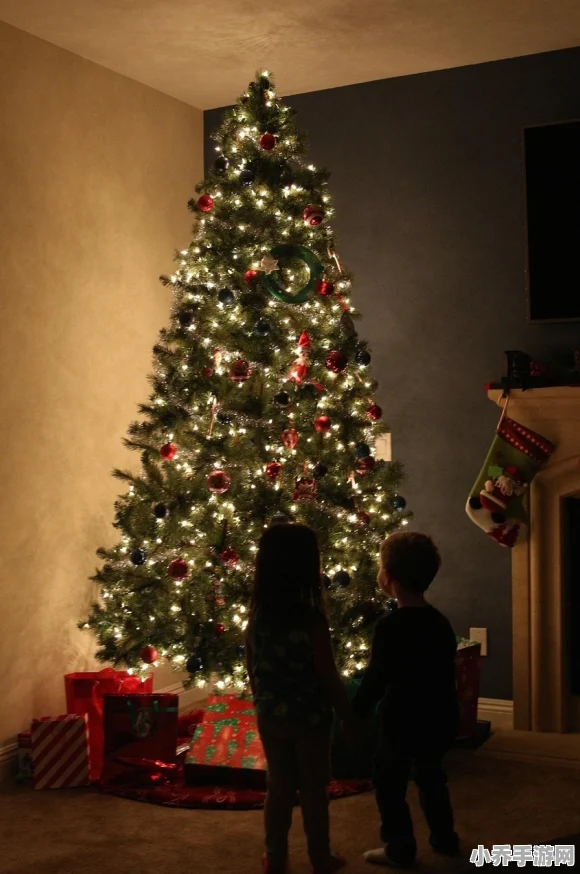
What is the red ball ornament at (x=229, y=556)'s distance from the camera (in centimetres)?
372

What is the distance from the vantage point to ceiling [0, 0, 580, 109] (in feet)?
12.9

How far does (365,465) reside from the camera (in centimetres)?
392

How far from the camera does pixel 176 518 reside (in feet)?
12.4

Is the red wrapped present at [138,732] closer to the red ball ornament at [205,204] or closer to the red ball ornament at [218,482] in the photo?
the red ball ornament at [218,482]

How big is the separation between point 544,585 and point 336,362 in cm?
136

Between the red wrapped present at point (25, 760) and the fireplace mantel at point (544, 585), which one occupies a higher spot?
the fireplace mantel at point (544, 585)

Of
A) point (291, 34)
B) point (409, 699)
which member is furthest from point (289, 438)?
point (291, 34)

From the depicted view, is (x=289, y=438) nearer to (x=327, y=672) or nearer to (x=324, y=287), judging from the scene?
(x=324, y=287)

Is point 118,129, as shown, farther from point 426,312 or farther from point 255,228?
point 426,312

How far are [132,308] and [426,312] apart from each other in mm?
1290

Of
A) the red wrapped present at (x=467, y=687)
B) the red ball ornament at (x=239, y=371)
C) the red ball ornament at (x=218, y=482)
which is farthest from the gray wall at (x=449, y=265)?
the red ball ornament at (x=218, y=482)

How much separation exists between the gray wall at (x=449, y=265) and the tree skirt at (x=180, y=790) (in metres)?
1.21

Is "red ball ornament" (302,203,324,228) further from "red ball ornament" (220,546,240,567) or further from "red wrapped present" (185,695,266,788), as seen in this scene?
"red wrapped present" (185,695,266,788)

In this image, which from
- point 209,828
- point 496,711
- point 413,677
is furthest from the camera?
point 496,711
